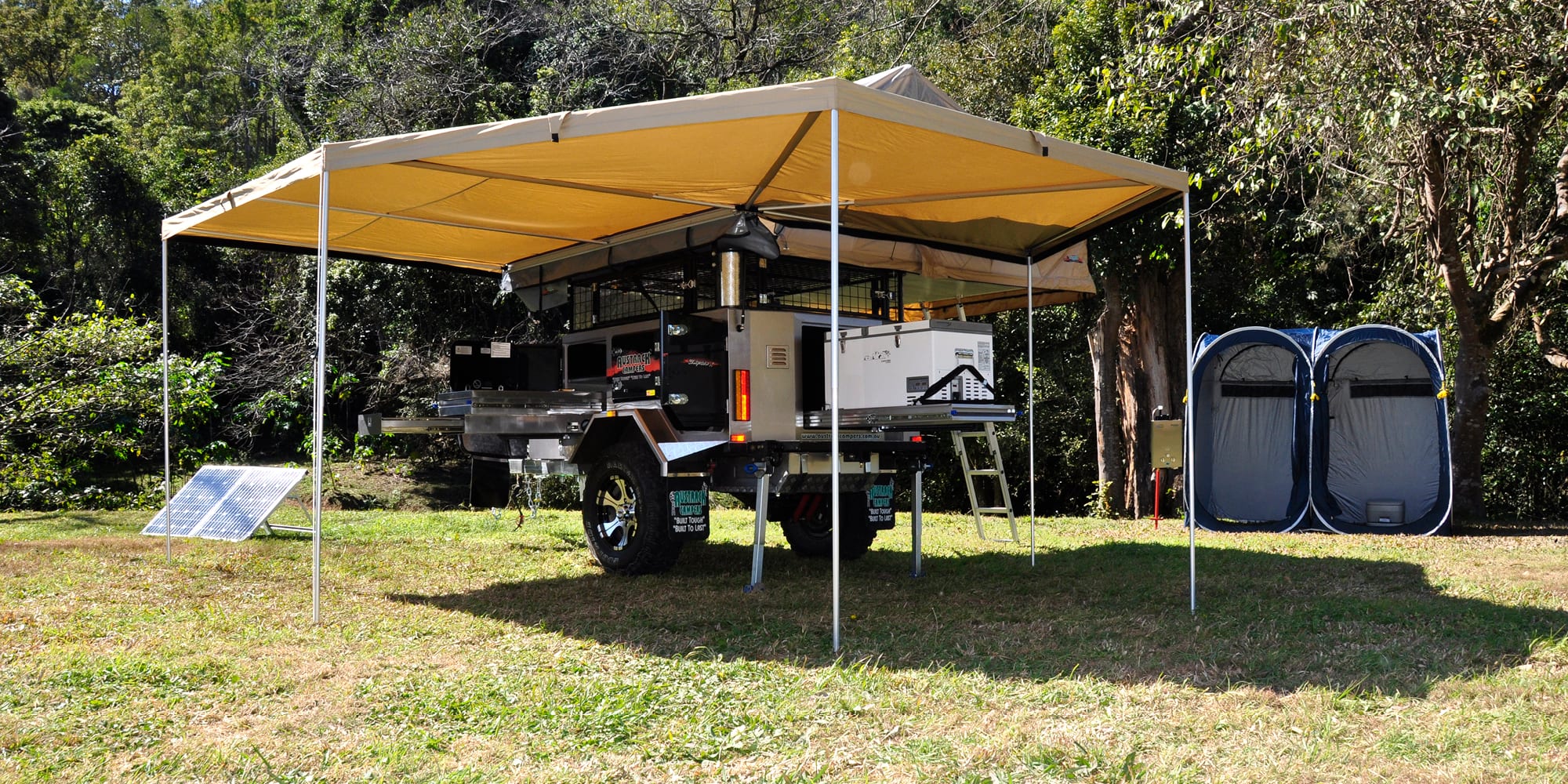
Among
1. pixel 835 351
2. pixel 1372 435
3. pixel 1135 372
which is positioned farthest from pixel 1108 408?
pixel 835 351

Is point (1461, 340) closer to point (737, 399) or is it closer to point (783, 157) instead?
point (737, 399)

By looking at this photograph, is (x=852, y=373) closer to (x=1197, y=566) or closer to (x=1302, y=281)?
(x=1197, y=566)

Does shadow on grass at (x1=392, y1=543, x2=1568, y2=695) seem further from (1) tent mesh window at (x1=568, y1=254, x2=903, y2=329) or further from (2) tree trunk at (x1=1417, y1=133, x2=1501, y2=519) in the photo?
(2) tree trunk at (x1=1417, y1=133, x2=1501, y2=519)

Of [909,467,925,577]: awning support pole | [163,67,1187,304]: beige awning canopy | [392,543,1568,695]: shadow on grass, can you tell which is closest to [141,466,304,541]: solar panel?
[163,67,1187,304]: beige awning canopy

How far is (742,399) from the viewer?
7.11 meters

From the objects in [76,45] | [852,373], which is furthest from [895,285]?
[76,45]

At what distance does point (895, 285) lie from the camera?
8336 millimetres

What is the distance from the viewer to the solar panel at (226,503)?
8625 mm

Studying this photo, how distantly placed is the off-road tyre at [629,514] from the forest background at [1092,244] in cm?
488

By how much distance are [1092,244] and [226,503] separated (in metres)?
8.66

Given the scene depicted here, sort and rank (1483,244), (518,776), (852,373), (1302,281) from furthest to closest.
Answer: (1302,281) → (1483,244) → (852,373) → (518,776)

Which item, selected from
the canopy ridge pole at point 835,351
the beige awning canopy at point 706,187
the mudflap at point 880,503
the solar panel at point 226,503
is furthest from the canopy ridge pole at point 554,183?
the solar panel at point 226,503

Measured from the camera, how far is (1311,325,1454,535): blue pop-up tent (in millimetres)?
11211

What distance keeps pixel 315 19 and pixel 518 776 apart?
20.2 m
